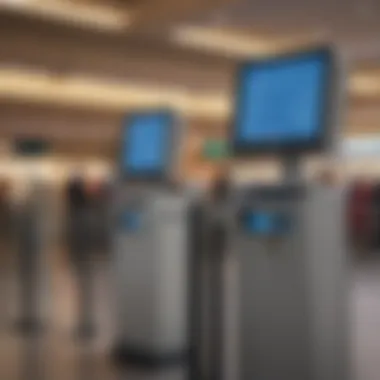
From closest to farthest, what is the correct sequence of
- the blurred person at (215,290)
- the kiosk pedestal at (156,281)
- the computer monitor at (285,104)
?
the computer monitor at (285,104)
the blurred person at (215,290)
the kiosk pedestal at (156,281)

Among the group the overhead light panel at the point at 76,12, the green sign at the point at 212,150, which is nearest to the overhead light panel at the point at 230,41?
the overhead light panel at the point at 76,12

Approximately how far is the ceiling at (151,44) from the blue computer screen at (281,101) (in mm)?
2882

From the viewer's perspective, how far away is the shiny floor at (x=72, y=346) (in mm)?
4129

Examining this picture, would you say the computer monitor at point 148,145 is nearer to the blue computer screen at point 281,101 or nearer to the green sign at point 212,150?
the blue computer screen at point 281,101

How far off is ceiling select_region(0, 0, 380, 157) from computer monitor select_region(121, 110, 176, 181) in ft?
5.10

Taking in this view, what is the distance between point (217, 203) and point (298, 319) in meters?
0.70

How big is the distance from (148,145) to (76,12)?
14.4 ft

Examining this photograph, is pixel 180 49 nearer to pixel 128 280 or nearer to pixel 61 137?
pixel 128 280

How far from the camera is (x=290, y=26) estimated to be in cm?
936

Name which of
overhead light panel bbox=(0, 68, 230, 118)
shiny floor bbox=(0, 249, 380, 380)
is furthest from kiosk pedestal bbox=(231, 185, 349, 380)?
overhead light panel bbox=(0, 68, 230, 118)

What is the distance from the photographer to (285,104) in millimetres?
3066

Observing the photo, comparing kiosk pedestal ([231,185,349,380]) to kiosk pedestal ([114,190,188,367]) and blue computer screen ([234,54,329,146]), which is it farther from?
kiosk pedestal ([114,190,188,367])

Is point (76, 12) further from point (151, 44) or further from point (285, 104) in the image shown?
point (285, 104)

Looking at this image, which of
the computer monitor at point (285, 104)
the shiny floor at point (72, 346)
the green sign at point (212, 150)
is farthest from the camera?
the green sign at point (212, 150)
